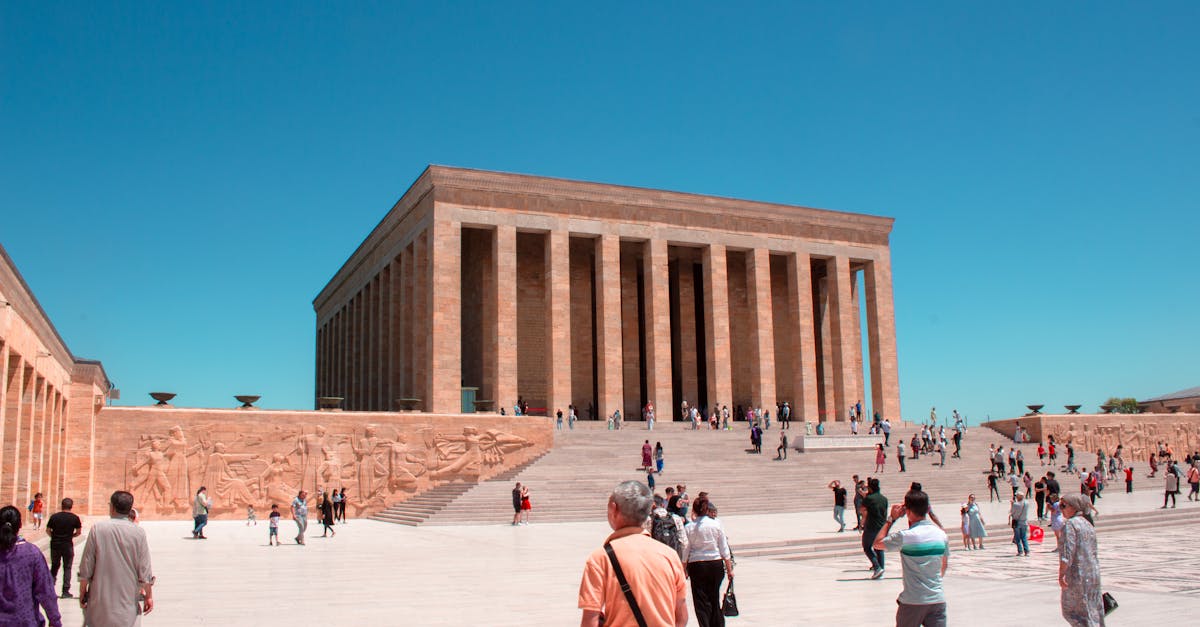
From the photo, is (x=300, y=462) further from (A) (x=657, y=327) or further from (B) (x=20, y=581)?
(B) (x=20, y=581)

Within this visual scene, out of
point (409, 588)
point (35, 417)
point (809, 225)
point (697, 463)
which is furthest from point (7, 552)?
point (809, 225)

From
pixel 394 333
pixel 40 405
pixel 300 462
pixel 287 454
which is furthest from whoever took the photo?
pixel 394 333

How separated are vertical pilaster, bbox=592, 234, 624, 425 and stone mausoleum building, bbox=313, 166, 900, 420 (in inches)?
2.0

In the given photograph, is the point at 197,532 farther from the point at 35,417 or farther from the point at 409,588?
the point at 409,588

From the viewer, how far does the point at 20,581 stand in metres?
5.12

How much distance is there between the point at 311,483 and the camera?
24750 millimetres

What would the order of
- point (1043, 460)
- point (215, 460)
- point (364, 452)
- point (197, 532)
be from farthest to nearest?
point (1043, 460)
point (364, 452)
point (215, 460)
point (197, 532)

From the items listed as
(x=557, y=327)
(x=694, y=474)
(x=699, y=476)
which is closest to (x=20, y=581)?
(x=699, y=476)

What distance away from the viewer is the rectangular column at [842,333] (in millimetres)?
39894

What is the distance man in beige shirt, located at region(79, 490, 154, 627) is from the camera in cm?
550

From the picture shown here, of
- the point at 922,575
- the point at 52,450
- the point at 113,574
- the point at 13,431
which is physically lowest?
the point at 922,575

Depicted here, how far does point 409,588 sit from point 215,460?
14914mm

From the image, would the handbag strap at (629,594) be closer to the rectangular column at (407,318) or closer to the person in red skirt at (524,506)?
the person in red skirt at (524,506)

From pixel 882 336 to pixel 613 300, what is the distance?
12.2 meters
